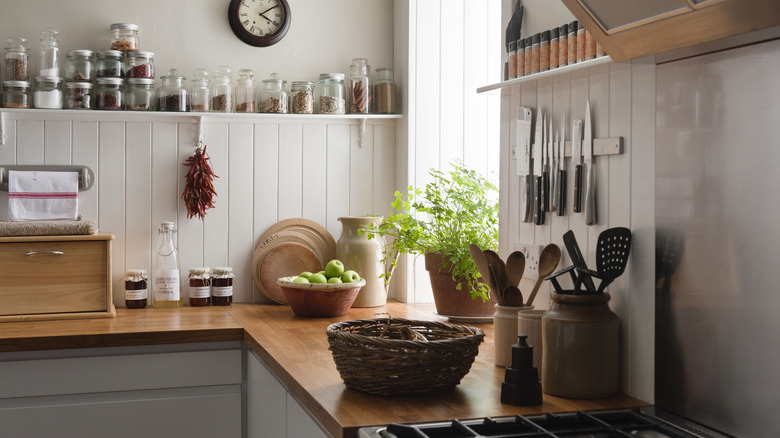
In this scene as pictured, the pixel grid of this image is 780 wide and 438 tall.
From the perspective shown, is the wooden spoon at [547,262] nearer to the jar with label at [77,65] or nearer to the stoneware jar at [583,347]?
the stoneware jar at [583,347]

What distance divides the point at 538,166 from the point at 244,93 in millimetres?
1431

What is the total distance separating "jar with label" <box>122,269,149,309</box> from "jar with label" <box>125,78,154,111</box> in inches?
23.4

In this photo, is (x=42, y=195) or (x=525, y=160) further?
(x=42, y=195)

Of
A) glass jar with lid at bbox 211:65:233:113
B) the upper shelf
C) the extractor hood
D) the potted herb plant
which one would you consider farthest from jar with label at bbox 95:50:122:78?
the extractor hood

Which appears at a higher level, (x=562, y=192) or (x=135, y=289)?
(x=562, y=192)

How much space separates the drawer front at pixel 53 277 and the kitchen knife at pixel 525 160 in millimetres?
Result: 1435

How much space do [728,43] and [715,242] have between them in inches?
13.9

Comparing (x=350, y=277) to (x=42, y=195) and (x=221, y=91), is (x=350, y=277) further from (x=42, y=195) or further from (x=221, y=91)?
(x=42, y=195)

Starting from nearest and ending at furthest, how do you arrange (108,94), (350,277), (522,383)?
(522,383), (350,277), (108,94)

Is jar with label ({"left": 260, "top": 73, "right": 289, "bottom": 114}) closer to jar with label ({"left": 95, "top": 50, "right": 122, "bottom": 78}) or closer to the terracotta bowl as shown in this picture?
jar with label ({"left": 95, "top": 50, "right": 122, "bottom": 78})

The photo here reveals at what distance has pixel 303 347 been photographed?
6.86 feet

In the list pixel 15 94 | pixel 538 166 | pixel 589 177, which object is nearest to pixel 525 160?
pixel 538 166

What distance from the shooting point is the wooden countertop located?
146 centimetres

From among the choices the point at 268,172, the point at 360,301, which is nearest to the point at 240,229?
the point at 268,172
